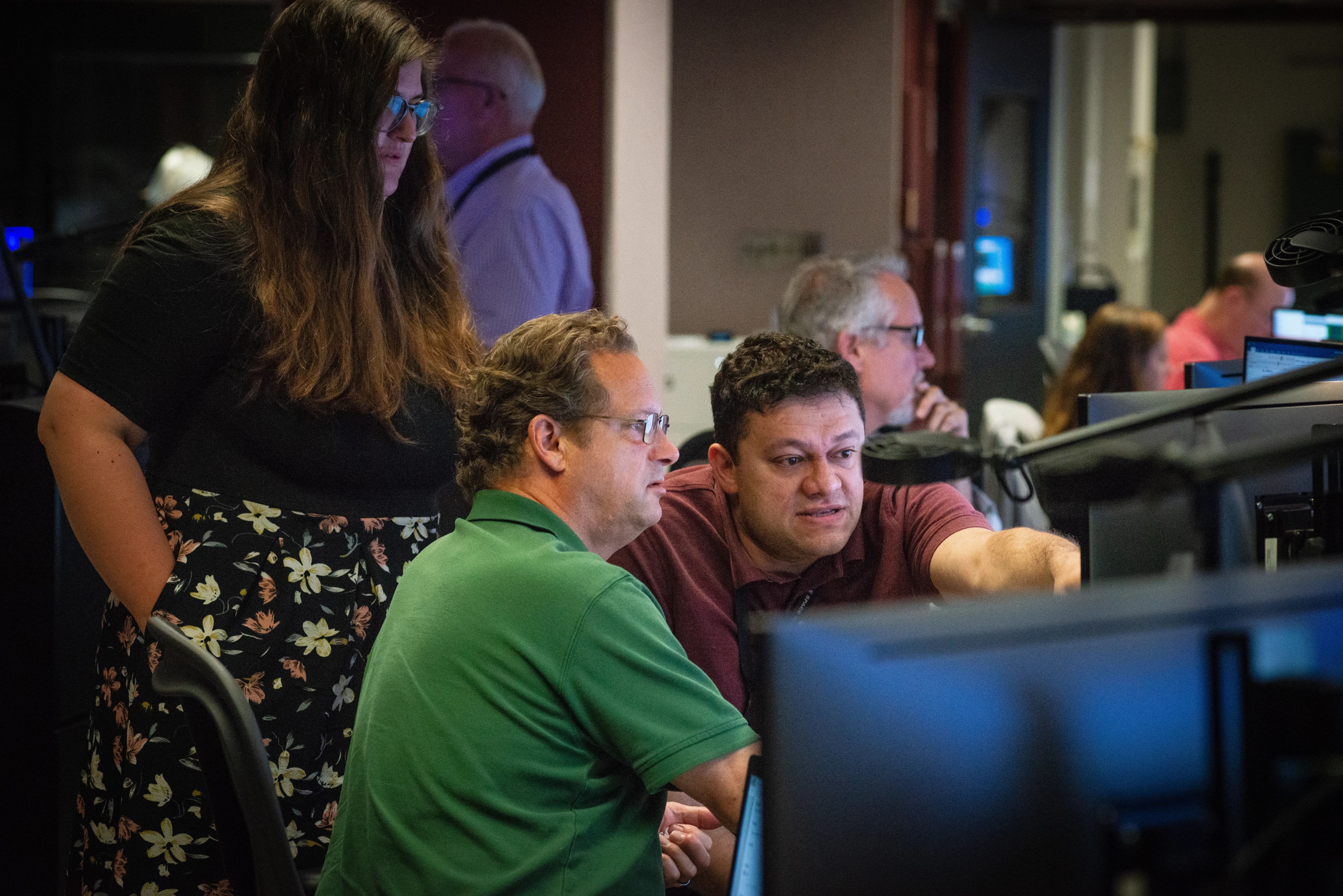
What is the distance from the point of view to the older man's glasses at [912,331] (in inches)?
115

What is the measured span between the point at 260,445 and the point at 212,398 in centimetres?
8

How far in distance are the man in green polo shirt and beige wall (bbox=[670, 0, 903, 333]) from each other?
3.79 meters

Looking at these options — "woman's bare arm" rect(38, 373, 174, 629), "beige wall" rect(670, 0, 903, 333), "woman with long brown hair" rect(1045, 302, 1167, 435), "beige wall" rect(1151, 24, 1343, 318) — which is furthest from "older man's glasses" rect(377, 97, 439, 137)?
"beige wall" rect(1151, 24, 1343, 318)

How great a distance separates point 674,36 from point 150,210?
3581 mm

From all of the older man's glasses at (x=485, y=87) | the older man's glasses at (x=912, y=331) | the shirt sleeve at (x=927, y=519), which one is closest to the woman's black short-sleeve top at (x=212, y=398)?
the shirt sleeve at (x=927, y=519)

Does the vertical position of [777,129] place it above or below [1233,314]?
above

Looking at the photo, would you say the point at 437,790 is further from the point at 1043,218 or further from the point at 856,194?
the point at 1043,218

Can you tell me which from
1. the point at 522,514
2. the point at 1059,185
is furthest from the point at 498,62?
the point at 1059,185

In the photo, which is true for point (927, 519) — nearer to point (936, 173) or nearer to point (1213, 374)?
point (1213, 374)

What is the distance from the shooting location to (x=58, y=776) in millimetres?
2434

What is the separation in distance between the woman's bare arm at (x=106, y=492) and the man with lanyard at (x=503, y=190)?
170 cm

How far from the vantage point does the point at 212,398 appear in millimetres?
1641

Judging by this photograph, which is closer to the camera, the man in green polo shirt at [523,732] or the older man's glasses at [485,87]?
the man in green polo shirt at [523,732]

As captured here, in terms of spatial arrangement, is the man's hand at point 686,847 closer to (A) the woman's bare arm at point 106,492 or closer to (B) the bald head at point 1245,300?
(A) the woman's bare arm at point 106,492
